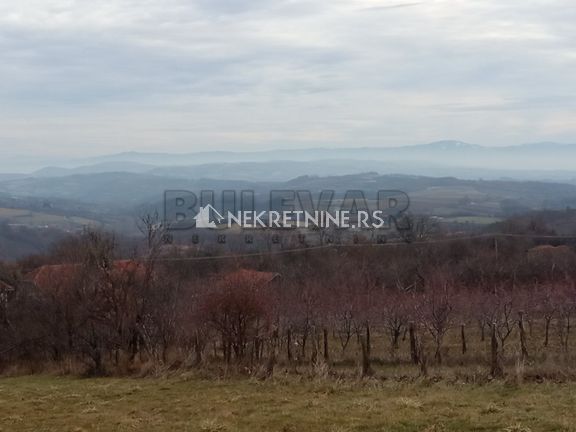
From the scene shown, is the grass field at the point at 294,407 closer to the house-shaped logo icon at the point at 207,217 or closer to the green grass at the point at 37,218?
the house-shaped logo icon at the point at 207,217

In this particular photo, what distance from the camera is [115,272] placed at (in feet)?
80.2

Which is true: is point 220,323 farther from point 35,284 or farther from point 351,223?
point 351,223

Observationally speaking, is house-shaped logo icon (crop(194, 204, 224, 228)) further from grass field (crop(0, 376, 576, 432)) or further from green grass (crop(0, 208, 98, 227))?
grass field (crop(0, 376, 576, 432))

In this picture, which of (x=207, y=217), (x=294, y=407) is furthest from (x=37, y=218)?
(x=294, y=407)

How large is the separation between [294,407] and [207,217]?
56.4m

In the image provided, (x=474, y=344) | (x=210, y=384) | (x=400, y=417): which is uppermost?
(x=400, y=417)

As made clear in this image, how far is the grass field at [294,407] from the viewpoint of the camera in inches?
373

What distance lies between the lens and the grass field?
948cm

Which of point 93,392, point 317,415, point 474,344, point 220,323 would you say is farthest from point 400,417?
point 474,344

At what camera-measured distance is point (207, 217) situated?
66.8 m

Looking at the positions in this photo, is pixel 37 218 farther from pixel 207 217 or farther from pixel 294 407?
pixel 294 407

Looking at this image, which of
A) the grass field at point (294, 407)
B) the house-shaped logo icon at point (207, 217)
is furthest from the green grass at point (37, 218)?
the grass field at point (294, 407)

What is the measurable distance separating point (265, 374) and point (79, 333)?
13.2 meters

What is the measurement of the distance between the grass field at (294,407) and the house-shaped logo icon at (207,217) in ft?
163
